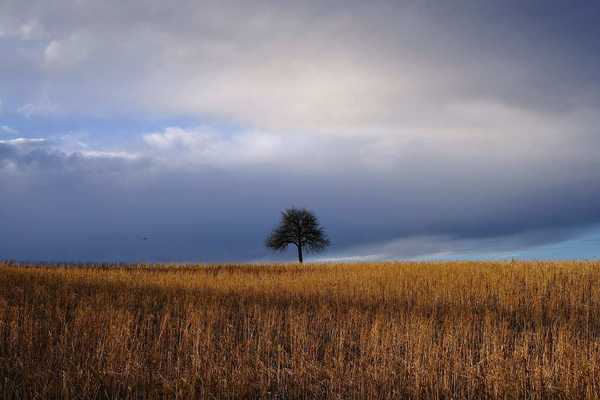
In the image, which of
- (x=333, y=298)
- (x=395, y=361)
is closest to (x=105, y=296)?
(x=333, y=298)

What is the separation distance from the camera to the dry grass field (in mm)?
7598

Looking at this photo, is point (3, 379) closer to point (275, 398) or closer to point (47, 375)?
point (47, 375)

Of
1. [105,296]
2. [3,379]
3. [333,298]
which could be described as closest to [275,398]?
[3,379]

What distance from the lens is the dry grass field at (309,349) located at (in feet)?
24.9

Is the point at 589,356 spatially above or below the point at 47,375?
below

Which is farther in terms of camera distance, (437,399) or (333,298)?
(333,298)

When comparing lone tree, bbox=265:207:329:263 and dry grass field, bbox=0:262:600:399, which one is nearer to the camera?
dry grass field, bbox=0:262:600:399

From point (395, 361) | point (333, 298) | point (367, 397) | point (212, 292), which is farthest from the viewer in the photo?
point (212, 292)

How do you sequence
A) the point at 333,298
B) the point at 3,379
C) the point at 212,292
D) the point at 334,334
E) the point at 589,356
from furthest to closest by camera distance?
the point at 212,292 → the point at 333,298 → the point at 334,334 → the point at 589,356 → the point at 3,379

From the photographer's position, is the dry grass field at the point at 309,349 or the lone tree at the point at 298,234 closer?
the dry grass field at the point at 309,349

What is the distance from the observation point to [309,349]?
10062 millimetres

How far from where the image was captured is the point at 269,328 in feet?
38.0

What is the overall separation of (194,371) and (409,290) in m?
12.5

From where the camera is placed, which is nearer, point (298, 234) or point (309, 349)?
point (309, 349)
